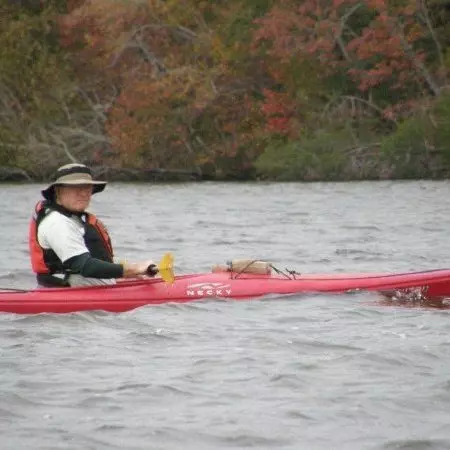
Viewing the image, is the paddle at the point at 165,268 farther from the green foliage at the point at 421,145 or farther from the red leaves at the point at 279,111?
the red leaves at the point at 279,111

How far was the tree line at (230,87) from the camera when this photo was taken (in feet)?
106

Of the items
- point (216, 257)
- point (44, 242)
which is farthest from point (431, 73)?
point (44, 242)

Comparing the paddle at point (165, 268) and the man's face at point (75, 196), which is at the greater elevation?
the man's face at point (75, 196)

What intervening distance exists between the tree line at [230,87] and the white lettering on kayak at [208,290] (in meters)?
21.8

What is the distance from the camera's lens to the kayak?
377 inches

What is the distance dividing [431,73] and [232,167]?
6075 mm

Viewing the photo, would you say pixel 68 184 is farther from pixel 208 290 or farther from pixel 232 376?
pixel 232 376

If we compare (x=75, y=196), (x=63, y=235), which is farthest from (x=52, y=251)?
(x=75, y=196)

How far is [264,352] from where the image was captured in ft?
26.8

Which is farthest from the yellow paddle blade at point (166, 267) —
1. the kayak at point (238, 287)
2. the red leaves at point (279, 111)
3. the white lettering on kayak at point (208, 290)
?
the red leaves at point (279, 111)

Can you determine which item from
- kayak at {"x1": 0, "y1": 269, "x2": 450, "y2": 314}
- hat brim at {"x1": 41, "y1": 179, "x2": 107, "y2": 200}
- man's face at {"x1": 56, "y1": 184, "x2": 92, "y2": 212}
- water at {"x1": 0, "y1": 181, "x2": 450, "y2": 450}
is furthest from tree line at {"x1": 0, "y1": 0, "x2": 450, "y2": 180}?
man's face at {"x1": 56, "y1": 184, "x2": 92, "y2": 212}

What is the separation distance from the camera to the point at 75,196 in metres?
9.31

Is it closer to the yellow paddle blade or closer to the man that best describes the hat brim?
the man

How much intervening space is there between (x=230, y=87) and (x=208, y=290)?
26.9m
